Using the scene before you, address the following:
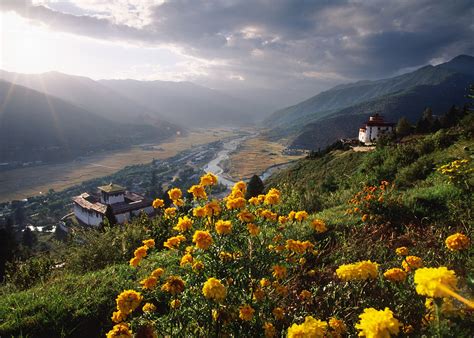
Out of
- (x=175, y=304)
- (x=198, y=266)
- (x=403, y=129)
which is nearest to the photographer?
(x=175, y=304)

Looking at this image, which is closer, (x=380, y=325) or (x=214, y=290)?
(x=380, y=325)

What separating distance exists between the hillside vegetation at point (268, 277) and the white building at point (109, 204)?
3113cm

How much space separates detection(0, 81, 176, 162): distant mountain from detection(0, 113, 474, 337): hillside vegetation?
122 meters

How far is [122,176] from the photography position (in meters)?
81.7

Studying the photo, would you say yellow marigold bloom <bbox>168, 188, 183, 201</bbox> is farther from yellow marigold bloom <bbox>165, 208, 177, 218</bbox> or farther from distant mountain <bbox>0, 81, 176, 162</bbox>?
distant mountain <bbox>0, 81, 176, 162</bbox>

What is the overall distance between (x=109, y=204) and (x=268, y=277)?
3772cm

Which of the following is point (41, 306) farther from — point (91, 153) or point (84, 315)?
point (91, 153)

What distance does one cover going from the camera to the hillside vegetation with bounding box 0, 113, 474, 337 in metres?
2.16

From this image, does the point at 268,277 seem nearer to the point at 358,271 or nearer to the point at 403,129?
the point at 358,271

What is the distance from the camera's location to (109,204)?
36.6 meters

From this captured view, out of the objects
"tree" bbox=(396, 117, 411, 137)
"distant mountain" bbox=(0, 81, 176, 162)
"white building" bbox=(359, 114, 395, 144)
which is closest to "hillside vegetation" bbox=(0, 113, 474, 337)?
"tree" bbox=(396, 117, 411, 137)

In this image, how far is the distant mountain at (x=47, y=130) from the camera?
110025mm

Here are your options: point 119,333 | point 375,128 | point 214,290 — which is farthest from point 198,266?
point 375,128

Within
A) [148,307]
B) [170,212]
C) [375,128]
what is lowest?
[148,307]
